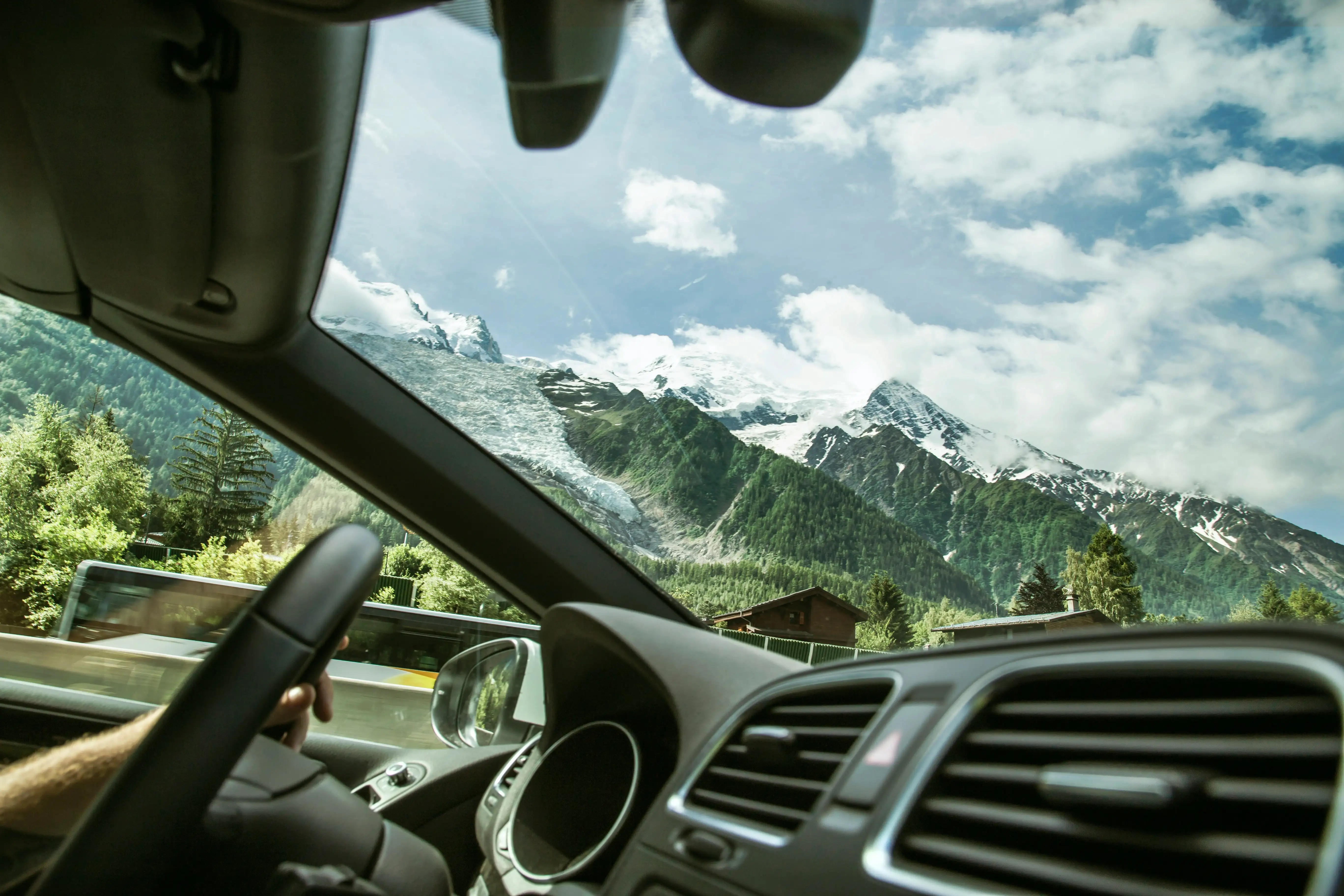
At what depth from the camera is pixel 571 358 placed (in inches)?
98.9

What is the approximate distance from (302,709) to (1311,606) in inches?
65.3

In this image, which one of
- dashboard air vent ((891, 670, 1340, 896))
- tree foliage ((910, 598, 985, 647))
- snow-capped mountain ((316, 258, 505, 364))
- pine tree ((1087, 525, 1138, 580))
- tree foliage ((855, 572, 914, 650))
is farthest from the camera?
snow-capped mountain ((316, 258, 505, 364))

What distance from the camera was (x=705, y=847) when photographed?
51.3 inches

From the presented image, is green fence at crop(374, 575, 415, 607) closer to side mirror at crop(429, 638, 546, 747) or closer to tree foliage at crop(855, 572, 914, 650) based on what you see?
side mirror at crop(429, 638, 546, 747)

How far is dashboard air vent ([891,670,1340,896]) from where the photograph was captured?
2.40ft

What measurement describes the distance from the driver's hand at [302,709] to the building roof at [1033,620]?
3.77ft

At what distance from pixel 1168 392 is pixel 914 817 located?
90 cm

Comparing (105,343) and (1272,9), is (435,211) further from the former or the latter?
(1272,9)

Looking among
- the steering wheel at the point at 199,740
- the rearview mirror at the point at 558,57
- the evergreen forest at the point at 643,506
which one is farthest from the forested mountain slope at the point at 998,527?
the steering wheel at the point at 199,740

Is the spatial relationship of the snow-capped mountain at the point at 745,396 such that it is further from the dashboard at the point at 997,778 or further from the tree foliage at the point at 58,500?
the tree foliage at the point at 58,500

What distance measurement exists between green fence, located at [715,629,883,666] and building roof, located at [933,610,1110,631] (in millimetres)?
175

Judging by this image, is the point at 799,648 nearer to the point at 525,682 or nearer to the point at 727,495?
the point at 727,495

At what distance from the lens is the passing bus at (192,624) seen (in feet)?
Result: 8.59

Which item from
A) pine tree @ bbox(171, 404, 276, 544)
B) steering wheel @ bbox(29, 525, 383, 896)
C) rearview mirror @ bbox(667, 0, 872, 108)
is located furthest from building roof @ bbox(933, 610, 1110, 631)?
pine tree @ bbox(171, 404, 276, 544)
